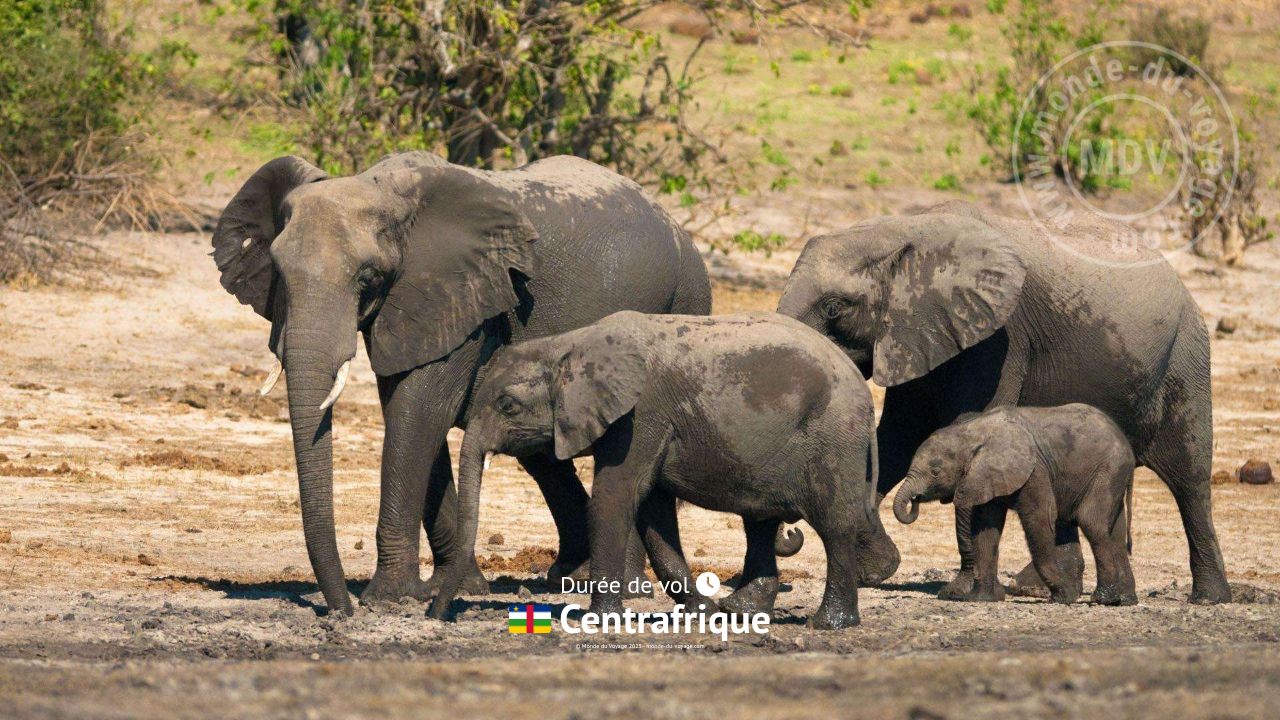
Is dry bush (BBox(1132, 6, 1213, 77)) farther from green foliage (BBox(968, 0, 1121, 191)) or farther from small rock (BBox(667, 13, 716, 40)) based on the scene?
→ small rock (BBox(667, 13, 716, 40))

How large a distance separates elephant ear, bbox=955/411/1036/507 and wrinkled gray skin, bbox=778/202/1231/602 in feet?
0.99

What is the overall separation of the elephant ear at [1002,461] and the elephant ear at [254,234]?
3553 mm

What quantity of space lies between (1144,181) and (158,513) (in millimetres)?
15902

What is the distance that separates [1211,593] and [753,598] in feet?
9.08

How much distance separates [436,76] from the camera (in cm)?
1997

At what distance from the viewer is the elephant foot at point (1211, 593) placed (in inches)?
444

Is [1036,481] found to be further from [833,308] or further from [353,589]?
[353,589]

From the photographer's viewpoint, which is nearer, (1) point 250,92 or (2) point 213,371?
(2) point 213,371

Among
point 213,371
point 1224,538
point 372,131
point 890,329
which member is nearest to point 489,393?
point 890,329

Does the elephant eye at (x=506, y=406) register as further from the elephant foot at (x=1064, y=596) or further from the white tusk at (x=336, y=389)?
the elephant foot at (x=1064, y=596)

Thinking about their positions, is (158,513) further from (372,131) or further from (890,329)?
(372,131)

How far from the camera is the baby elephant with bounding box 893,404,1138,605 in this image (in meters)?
10.6

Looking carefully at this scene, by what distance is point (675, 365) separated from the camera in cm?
949

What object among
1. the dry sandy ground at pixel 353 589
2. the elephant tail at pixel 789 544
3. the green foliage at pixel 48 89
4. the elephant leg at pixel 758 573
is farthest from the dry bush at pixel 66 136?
the elephant leg at pixel 758 573
